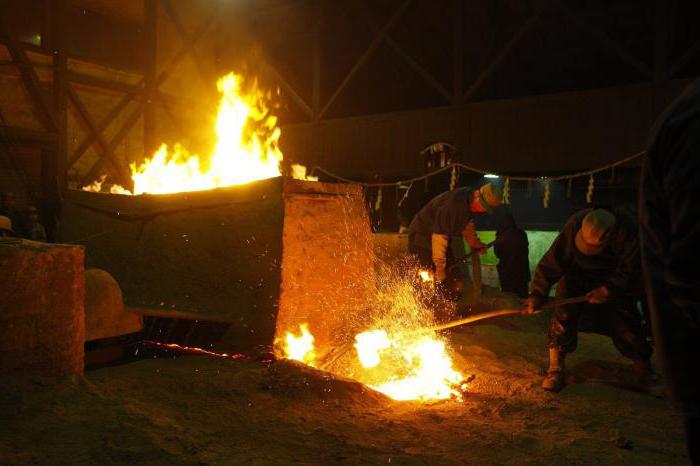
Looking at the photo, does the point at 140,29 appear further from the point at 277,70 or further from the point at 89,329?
the point at 89,329

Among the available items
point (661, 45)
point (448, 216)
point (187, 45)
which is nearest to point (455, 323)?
point (448, 216)

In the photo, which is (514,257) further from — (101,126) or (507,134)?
(101,126)

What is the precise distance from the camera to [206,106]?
561 inches

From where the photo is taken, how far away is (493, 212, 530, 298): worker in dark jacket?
30.7ft

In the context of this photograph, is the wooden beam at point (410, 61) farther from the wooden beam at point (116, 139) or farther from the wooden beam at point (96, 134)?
the wooden beam at point (96, 134)

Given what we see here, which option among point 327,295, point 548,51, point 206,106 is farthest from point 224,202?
point 548,51

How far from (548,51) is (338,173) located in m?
6.61

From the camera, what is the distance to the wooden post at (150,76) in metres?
12.7

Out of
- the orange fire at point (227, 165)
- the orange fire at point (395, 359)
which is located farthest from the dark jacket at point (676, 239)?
the orange fire at point (227, 165)

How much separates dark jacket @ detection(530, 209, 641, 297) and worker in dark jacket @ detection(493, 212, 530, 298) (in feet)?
14.5

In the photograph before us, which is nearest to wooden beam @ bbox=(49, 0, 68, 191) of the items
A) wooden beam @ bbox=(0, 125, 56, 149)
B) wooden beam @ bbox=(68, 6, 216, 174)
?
wooden beam @ bbox=(0, 125, 56, 149)

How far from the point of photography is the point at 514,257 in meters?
9.37

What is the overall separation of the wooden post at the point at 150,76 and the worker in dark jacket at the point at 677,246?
13.1 m

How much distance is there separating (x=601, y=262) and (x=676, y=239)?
393cm
